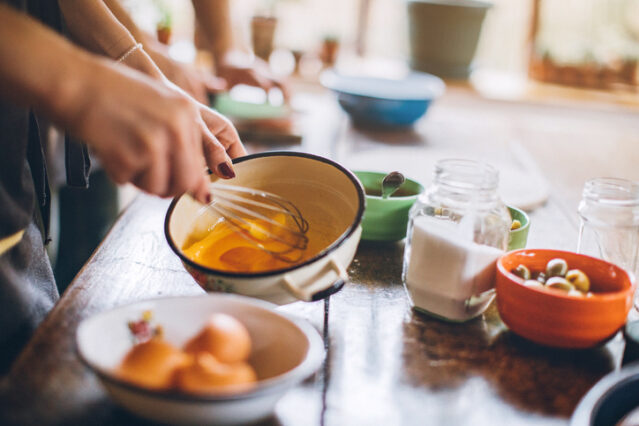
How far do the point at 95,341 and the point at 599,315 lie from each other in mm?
531

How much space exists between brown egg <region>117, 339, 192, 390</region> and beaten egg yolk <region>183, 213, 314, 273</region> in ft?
0.76

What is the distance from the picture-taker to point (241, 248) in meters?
0.81

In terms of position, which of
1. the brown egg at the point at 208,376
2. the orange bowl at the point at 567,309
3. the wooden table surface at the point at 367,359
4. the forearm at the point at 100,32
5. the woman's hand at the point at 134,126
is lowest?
the wooden table surface at the point at 367,359

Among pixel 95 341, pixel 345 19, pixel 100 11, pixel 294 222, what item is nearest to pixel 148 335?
pixel 95 341

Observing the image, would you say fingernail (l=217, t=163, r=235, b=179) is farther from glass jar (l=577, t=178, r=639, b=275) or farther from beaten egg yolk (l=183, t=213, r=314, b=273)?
glass jar (l=577, t=178, r=639, b=275)

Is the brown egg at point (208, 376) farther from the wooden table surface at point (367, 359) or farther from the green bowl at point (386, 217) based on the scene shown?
the green bowl at point (386, 217)

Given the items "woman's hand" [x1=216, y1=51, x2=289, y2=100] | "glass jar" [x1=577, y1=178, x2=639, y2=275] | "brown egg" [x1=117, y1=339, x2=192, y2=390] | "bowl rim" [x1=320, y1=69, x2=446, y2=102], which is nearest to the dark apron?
"brown egg" [x1=117, y1=339, x2=192, y2=390]

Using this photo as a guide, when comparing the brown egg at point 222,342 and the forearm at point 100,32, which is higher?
the forearm at point 100,32

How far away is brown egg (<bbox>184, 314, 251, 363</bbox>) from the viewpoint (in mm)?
539

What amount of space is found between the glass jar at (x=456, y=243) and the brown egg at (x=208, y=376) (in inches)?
12.7

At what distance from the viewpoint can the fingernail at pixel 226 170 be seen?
85 cm

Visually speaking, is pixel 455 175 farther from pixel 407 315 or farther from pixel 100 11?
pixel 100 11

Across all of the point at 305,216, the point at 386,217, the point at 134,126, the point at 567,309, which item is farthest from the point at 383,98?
Result: the point at 134,126

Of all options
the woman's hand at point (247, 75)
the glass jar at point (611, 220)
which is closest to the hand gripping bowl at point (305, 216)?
the glass jar at point (611, 220)
